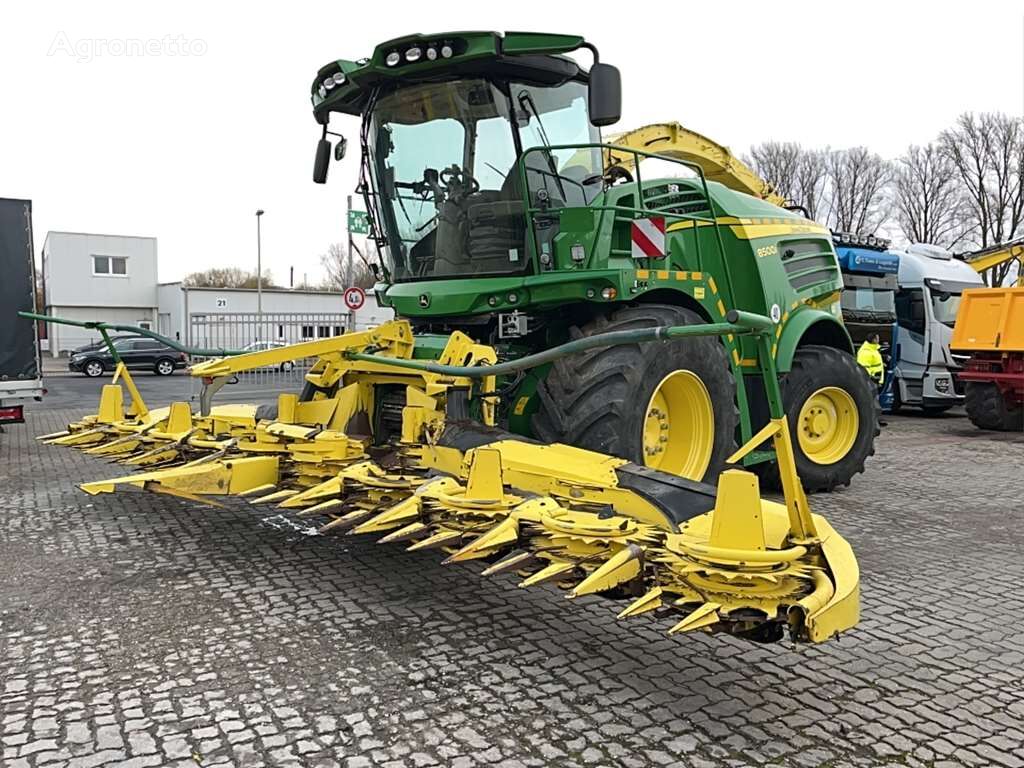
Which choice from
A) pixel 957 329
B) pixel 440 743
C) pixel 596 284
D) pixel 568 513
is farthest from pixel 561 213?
pixel 957 329

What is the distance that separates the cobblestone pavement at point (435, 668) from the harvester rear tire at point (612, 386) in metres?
0.87

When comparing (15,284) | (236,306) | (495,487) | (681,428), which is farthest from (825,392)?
(236,306)

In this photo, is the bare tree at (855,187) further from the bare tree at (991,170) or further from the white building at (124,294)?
the white building at (124,294)

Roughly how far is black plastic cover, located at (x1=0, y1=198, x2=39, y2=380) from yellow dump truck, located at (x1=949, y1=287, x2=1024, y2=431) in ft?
39.1

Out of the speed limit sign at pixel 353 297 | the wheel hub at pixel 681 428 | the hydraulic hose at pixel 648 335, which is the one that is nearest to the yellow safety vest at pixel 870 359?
the wheel hub at pixel 681 428

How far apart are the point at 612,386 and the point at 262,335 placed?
15978 millimetres

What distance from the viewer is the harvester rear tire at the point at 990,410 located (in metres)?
11.5

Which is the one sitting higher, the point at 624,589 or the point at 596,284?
the point at 596,284

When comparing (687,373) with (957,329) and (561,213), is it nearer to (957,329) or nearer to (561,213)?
(561,213)

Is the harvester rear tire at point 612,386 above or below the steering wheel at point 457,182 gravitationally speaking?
below

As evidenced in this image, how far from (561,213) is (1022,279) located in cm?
1244

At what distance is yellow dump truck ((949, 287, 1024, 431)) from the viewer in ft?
36.8

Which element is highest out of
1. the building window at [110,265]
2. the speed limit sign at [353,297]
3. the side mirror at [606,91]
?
the building window at [110,265]

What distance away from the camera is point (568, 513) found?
3.42 metres
